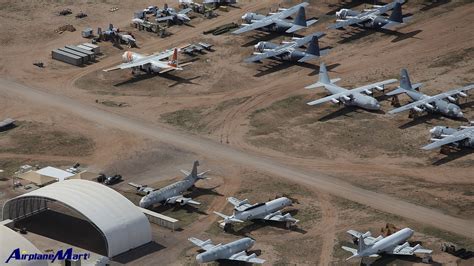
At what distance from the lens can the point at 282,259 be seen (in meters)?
114

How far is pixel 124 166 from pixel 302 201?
80.3ft

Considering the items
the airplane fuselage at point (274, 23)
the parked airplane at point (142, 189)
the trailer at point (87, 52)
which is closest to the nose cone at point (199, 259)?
the parked airplane at point (142, 189)

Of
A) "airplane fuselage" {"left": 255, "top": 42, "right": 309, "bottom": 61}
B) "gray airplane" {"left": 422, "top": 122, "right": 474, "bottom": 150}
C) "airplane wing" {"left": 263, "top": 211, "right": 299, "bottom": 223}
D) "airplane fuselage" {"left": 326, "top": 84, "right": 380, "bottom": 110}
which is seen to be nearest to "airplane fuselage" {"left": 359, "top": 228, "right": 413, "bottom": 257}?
"airplane wing" {"left": 263, "top": 211, "right": 299, "bottom": 223}

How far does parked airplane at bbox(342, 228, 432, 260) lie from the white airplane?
5827 centimetres

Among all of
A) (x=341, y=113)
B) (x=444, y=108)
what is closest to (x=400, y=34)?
(x=341, y=113)

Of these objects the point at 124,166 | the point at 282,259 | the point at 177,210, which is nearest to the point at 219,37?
the point at 124,166

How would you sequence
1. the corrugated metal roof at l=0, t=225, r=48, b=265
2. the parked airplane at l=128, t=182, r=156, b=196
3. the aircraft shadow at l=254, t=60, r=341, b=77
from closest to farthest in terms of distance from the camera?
the corrugated metal roof at l=0, t=225, r=48, b=265 < the parked airplane at l=128, t=182, r=156, b=196 < the aircraft shadow at l=254, t=60, r=341, b=77

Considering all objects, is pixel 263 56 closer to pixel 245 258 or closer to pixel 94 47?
pixel 94 47

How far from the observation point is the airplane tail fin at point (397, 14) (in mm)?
182750

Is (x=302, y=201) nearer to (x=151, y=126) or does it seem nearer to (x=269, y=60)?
(x=151, y=126)

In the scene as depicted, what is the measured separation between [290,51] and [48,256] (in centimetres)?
7627

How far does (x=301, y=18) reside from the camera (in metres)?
182

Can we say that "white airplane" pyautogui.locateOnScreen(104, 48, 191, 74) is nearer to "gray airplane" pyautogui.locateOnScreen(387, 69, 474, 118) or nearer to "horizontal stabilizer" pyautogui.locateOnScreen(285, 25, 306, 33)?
"horizontal stabilizer" pyautogui.locateOnScreen(285, 25, 306, 33)

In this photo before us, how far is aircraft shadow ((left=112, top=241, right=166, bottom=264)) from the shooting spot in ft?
370
